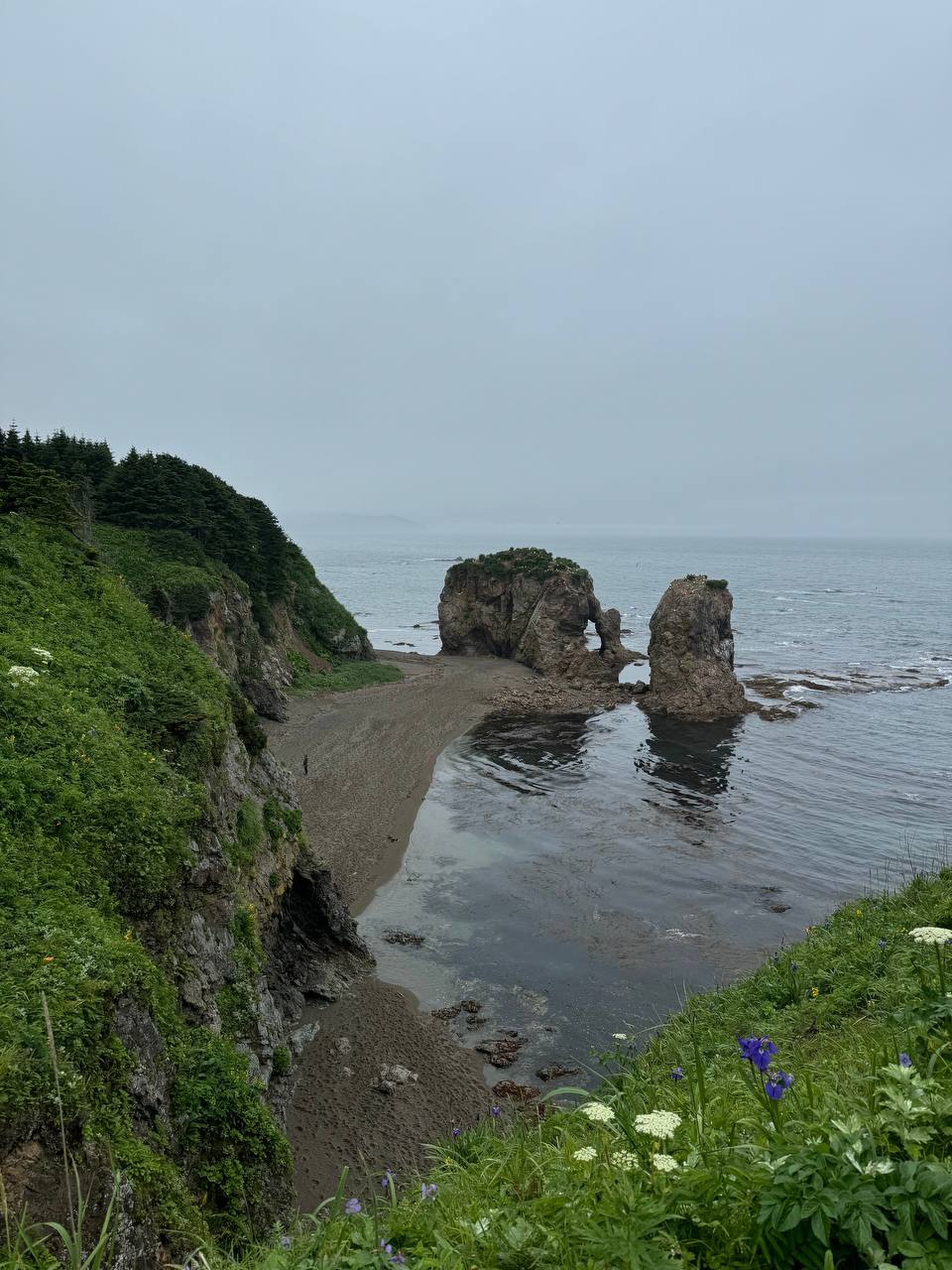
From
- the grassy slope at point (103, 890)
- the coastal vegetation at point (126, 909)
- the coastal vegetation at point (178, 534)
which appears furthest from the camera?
the coastal vegetation at point (178, 534)

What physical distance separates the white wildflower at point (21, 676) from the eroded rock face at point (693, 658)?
40.2 m

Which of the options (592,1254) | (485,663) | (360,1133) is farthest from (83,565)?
(485,663)

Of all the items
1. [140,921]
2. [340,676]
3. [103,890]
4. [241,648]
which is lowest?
[340,676]

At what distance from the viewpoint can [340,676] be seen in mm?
53312

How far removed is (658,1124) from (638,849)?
24.0 meters

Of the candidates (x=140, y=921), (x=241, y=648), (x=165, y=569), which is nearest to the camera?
(x=140, y=921)

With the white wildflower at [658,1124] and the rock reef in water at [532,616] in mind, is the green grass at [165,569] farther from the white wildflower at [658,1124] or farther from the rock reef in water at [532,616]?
the white wildflower at [658,1124]

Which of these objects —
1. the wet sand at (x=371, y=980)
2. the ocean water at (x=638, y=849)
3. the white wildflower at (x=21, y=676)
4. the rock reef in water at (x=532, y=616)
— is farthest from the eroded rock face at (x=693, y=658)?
the white wildflower at (x=21, y=676)

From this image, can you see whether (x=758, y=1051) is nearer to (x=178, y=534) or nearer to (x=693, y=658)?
(x=178, y=534)

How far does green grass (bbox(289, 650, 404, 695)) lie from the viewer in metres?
49.8

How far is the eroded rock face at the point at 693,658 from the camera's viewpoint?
4719cm

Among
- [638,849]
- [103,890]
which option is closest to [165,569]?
[638,849]

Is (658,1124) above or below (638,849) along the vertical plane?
above

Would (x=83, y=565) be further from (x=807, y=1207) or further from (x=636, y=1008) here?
(x=807, y=1207)
